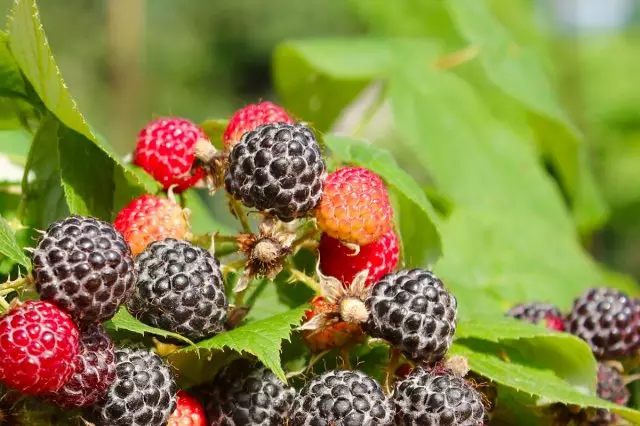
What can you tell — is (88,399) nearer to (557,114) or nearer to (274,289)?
(274,289)

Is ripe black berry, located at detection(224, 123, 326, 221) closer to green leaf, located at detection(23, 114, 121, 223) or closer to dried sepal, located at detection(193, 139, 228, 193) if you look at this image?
dried sepal, located at detection(193, 139, 228, 193)

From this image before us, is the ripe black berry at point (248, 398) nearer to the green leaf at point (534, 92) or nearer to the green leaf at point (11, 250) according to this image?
the green leaf at point (11, 250)

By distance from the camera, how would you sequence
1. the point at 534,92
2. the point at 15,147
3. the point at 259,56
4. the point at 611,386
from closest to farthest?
the point at 611,386 < the point at 15,147 < the point at 534,92 < the point at 259,56

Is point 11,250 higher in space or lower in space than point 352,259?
lower

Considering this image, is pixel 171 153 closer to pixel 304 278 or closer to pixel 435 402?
pixel 304 278

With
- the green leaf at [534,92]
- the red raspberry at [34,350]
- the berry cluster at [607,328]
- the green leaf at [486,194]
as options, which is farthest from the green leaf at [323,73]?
the red raspberry at [34,350]

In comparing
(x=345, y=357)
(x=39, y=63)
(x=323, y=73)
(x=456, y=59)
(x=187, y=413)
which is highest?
(x=456, y=59)

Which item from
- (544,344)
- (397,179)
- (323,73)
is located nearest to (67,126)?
(397,179)
